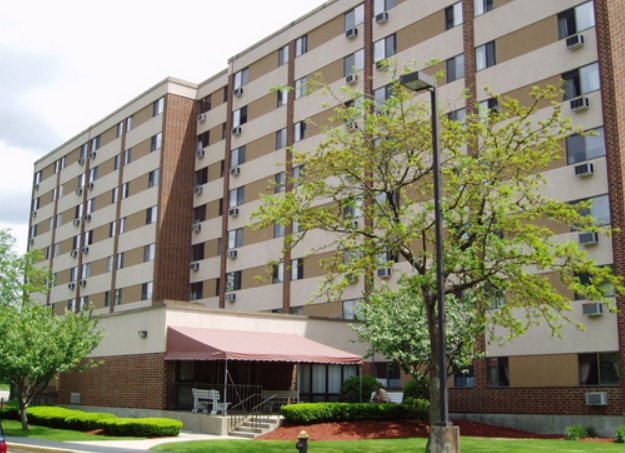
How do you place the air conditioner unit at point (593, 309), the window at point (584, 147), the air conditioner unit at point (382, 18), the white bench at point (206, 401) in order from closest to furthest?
the white bench at point (206, 401) → the air conditioner unit at point (593, 309) → the window at point (584, 147) → the air conditioner unit at point (382, 18)

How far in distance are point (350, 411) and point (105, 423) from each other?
28.6ft

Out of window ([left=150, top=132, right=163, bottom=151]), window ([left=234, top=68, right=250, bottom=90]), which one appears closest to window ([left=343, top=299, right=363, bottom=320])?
window ([left=234, top=68, right=250, bottom=90])

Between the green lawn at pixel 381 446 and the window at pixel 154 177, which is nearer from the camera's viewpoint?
the green lawn at pixel 381 446

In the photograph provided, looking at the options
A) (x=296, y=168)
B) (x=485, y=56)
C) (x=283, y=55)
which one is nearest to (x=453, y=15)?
(x=485, y=56)

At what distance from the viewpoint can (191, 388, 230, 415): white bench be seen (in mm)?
27734

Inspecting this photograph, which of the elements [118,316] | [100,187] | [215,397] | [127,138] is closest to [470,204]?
[215,397]

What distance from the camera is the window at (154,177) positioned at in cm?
5197

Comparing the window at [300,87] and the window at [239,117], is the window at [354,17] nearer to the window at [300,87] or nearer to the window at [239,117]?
the window at [300,87]

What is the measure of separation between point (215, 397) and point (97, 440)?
5.19 m

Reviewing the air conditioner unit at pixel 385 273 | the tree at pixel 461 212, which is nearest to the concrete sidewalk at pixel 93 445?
the tree at pixel 461 212

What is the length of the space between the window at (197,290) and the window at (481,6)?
25164mm

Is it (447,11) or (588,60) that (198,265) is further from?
(588,60)

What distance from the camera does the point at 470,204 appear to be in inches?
810

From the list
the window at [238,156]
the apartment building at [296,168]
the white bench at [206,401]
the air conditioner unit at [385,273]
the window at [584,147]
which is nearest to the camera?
the white bench at [206,401]
